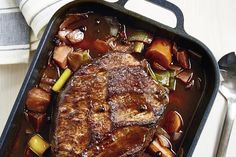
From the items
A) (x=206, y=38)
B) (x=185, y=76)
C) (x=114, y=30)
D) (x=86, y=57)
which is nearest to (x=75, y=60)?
(x=86, y=57)

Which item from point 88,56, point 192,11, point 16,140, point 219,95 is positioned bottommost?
point 16,140

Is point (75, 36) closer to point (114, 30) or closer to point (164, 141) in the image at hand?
point (114, 30)

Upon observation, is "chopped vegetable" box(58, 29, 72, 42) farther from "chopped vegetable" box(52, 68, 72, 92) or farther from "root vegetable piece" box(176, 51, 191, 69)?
"root vegetable piece" box(176, 51, 191, 69)

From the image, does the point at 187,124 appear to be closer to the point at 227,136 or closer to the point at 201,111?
the point at 201,111

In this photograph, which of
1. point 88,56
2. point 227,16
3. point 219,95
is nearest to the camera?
point 88,56

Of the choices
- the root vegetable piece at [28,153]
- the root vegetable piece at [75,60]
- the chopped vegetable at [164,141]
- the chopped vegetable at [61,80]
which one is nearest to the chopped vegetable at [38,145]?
the root vegetable piece at [28,153]

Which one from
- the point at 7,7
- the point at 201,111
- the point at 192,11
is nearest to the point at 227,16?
the point at 192,11
